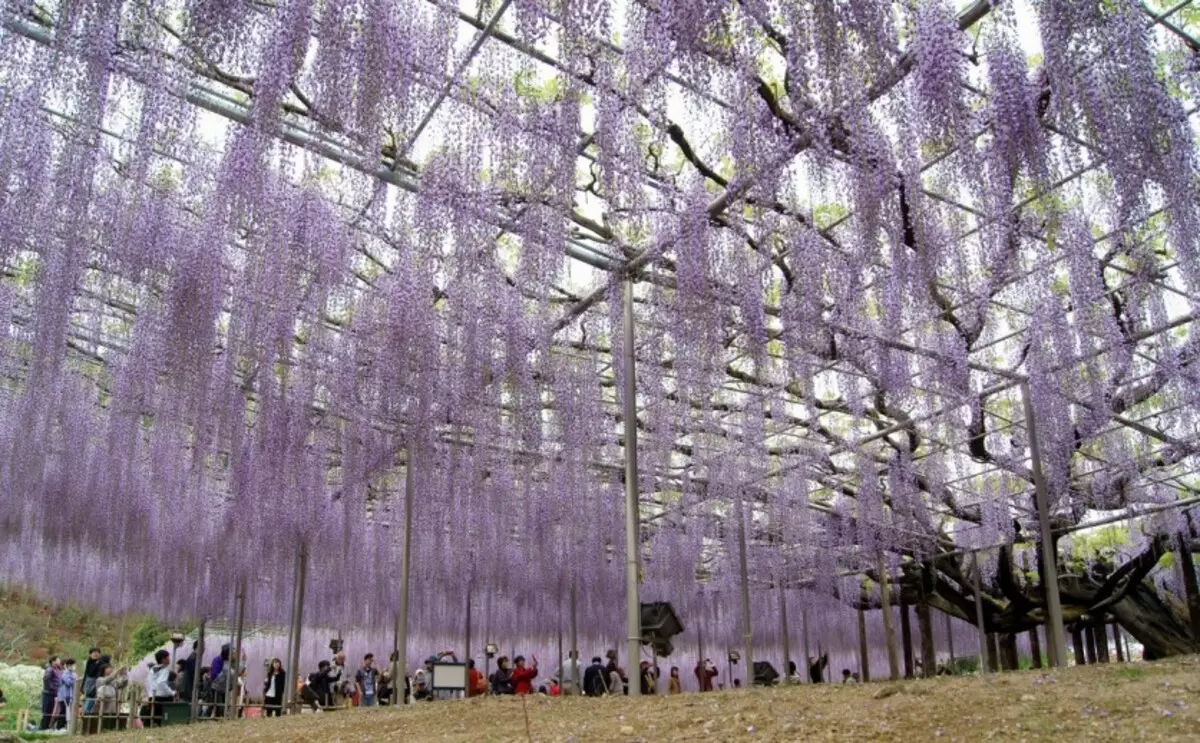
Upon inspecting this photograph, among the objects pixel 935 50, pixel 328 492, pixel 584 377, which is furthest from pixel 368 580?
pixel 935 50

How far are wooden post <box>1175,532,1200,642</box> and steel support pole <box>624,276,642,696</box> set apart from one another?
967cm

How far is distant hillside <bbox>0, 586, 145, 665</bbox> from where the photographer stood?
81.5 ft

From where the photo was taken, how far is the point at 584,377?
37.9ft

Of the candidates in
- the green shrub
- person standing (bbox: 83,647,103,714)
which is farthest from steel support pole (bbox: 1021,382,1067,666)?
the green shrub

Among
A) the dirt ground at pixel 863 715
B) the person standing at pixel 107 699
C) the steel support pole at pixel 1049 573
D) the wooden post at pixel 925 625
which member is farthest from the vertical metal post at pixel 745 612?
the person standing at pixel 107 699

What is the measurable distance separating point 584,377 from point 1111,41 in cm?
740

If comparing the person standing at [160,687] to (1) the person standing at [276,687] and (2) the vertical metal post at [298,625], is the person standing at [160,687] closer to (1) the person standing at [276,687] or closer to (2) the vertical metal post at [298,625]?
(1) the person standing at [276,687]

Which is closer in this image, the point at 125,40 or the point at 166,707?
the point at 125,40

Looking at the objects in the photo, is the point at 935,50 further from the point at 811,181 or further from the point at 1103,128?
the point at 811,181

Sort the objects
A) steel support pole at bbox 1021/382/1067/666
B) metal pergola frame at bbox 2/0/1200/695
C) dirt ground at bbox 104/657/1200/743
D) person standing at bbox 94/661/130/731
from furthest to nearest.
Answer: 1. person standing at bbox 94/661/130/731
2. steel support pole at bbox 1021/382/1067/666
3. metal pergola frame at bbox 2/0/1200/695
4. dirt ground at bbox 104/657/1200/743

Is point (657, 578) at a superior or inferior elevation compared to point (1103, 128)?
inferior

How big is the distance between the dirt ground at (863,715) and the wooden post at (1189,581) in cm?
986

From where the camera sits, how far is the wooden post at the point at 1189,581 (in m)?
13.7

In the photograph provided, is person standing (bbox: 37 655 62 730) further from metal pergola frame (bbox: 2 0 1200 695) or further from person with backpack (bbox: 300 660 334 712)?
metal pergola frame (bbox: 2 0 1200 695)
